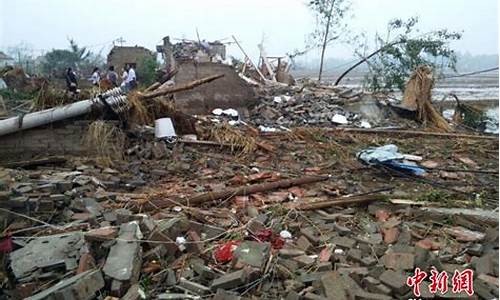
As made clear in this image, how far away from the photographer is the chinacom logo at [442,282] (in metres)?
3.37

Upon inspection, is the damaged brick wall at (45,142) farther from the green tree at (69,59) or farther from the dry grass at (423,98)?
the green tree at (69,59)

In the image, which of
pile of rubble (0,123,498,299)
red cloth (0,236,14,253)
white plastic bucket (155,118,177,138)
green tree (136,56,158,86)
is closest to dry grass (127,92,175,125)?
white plastic bucket (155,118,177,138)

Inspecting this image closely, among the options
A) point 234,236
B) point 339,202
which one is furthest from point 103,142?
point 339,202

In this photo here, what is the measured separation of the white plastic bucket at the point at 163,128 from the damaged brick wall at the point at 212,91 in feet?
12.6

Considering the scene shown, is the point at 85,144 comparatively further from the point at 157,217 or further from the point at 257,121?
the point at 257,121

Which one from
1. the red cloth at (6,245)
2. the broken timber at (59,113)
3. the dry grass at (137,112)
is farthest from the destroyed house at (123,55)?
the red cloth at (6,245)

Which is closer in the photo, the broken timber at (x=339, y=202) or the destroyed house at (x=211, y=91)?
the broken timber at (x=339, y=202)

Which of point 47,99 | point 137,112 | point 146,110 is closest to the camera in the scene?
point 47,99

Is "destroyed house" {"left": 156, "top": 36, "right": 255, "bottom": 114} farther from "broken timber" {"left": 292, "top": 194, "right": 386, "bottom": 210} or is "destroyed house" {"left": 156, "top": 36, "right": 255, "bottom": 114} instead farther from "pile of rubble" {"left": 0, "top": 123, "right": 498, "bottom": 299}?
"broken timber" {"left": 292, "top": 194, "right": 386, "bottom": 210}

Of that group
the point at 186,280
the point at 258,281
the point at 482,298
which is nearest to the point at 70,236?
the point at 186,280

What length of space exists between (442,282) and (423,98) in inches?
389

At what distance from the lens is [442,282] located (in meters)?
3.46

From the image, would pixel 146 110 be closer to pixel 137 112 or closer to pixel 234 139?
pixel 137 112

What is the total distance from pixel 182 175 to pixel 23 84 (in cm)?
907
